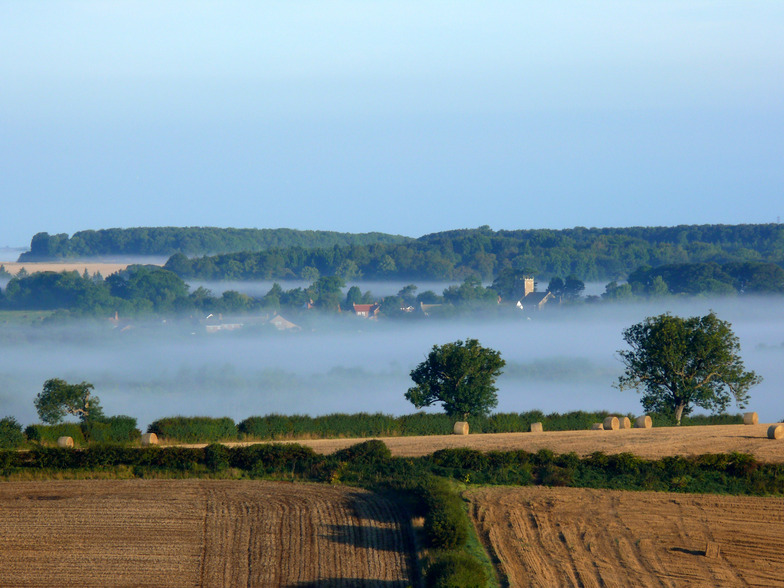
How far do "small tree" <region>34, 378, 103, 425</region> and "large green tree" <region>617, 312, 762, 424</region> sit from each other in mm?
33870

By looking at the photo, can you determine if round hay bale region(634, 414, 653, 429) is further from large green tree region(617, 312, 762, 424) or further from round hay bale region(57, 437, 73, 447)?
round hay bale region(57, 437, 73, 447)

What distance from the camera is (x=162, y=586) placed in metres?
25.7

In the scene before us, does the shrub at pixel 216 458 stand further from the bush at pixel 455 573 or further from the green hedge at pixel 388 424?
the bush at pixel 455 573

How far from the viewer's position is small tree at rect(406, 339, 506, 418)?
179ft

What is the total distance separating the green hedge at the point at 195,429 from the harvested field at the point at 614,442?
422 cm

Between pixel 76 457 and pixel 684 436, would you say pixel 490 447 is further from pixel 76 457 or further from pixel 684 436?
pixel 76 457

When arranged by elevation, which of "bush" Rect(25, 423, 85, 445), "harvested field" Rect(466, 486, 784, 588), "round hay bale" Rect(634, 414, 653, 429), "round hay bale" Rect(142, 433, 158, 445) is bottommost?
"harvested field" Rect(466, 486, 784, 588)

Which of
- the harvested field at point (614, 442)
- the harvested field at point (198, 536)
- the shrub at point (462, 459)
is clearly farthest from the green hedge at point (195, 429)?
the shrub at point (462, 459)

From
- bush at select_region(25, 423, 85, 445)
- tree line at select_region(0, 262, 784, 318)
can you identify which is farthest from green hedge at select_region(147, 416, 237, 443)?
tree line at select_region(0, 262, 784, 318)

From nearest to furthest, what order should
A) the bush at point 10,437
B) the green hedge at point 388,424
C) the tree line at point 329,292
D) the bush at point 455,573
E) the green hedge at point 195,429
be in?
the bush at point 455,573 < the bush at point 10,437 < the green hedge at point 195,429 < the green hedge at point 388,424 < the tree line at point 329,292

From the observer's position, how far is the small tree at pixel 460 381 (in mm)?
54594

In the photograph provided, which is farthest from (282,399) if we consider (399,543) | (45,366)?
(399,543)

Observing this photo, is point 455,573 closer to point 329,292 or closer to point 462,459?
point 462,459

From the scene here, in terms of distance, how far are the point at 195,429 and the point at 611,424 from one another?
21938 mm
